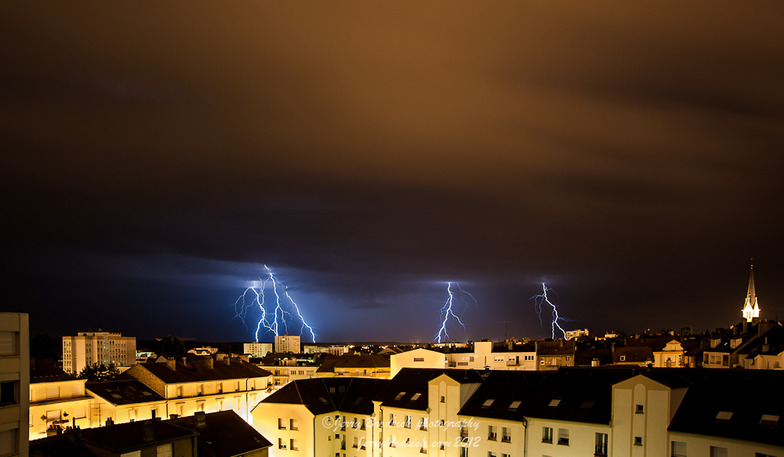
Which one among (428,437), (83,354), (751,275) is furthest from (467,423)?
(83,354)

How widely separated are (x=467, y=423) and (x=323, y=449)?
1545cm

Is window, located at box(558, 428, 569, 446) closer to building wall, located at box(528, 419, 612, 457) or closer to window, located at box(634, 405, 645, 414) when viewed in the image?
building wall, located at box(528, 419, 612, 457)

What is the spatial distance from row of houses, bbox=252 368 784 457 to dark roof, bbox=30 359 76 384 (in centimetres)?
1819

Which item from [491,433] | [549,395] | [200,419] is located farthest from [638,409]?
[200,419]

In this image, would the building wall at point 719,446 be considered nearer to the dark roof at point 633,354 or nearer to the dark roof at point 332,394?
the dark roof at point 332,394

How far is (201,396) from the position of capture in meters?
59.4

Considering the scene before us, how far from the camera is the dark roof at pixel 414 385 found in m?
45.4

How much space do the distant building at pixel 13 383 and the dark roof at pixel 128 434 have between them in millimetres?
8920

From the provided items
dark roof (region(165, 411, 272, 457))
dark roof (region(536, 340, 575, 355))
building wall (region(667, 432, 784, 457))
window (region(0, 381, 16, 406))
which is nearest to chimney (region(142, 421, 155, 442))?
dark roof (region(165, 411, 272, 457))

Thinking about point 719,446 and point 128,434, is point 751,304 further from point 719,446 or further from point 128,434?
point 128,434

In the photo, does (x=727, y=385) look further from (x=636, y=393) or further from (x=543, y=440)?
(x=543, y=440)

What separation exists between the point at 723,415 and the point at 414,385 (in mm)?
25078

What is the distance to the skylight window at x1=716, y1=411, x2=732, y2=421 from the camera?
30114 millimetres

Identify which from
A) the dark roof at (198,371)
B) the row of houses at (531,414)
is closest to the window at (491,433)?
the row of houses at (531,414)
